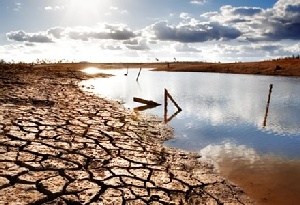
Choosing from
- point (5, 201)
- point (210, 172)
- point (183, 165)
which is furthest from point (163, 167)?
point (5, 201)

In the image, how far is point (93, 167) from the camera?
544cm

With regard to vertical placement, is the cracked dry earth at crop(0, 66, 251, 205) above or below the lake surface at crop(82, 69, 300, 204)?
above

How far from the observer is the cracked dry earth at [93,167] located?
14.5 ft

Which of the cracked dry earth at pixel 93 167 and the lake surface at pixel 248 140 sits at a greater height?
the cracked dry earth at pixel 93 167

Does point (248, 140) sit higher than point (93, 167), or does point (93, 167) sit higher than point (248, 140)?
point (93, 167)

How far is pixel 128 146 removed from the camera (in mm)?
7086

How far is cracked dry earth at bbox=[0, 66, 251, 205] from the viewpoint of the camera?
443cm

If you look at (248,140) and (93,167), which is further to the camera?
(248,140)

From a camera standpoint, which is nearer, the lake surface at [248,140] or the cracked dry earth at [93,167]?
the cracked dry earth at [93,167]

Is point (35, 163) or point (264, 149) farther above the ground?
point (35, 163)

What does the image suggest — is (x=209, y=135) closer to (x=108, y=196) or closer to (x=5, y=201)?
(x=108, y=196)

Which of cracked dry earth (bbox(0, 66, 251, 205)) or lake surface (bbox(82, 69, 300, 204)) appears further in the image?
lake surface (bbox(82, 69, 300, 204))

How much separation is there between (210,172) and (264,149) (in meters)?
3.05

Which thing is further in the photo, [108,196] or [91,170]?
[91,170]
